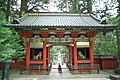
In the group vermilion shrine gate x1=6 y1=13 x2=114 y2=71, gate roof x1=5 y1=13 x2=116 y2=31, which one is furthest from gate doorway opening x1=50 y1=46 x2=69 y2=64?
vermilion shrine gate x1=6 y1=13 x2=114 y2=71

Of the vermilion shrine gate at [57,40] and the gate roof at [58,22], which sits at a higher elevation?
the gate roof at [58,22]

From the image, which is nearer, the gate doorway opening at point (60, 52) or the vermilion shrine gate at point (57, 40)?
the vermilion shrine gate at point (57, 40)

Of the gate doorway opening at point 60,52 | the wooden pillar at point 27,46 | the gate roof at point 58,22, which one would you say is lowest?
the gate doorway opening at point 60,52

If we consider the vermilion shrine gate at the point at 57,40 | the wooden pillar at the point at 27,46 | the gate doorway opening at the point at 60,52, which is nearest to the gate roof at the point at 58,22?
the vermilion shrine gate at the point at 57,40

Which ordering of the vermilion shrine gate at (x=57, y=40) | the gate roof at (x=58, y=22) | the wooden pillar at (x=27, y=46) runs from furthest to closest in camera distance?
1. the vermilion shrine gate at (x=57, y=40)
2. the wooden pillar at (x=27, y=46)
3. the gate roof at (x=58, y=22)

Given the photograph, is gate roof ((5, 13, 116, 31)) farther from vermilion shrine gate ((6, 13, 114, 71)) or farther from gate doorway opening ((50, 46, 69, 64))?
gate doorway opening ((50, 46, 69, 64))

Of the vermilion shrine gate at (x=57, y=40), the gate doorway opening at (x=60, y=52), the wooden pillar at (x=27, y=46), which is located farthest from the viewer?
the gate doorway opening at (x=60, y=52)

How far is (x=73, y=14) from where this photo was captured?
19484 millimetres

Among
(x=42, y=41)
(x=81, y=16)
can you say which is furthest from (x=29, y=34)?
(x=81, y=16)

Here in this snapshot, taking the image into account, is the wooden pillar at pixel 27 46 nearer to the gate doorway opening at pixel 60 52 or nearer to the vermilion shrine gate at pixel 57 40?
the vermilion shrine gate at pixel 57 40

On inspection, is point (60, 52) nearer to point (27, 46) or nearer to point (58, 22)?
point (58, 22)

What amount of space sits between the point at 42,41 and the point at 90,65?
4.63 meters

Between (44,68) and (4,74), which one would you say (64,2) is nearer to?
(44,68)

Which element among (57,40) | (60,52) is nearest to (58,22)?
(57,40)
